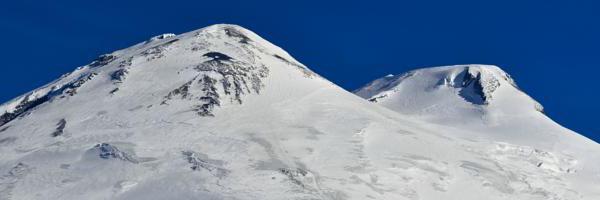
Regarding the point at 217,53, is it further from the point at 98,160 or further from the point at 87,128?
the point at 98,160

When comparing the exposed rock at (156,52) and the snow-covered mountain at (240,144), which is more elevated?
the exposed rock at (156,52)

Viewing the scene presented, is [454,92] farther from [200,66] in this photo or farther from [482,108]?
[200,66]

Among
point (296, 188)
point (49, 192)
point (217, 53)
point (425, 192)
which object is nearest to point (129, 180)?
point (49, 192)

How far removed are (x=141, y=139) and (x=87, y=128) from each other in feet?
25.7

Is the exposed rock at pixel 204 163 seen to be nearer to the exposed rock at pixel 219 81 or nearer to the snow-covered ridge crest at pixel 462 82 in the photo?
the exposed rock at pixel 219 81

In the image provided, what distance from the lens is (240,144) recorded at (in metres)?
129

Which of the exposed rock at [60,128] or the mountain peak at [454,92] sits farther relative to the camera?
the mountain peak at [454,92]

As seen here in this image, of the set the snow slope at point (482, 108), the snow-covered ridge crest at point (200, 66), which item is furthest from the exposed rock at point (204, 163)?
the snow slope at point (482, 108)

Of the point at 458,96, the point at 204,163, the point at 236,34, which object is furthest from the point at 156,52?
the point at 204,163

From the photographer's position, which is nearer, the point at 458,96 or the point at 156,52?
the point at 156,52

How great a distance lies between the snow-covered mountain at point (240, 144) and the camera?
116m

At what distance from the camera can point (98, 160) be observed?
121m

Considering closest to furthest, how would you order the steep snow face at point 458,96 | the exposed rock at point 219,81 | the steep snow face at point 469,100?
the exposed rock at point 219,81 < the steep snow face at point 469,100 < the steep snow face at point 458,96

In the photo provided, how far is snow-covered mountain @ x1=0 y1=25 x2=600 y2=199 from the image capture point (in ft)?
381
